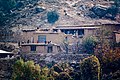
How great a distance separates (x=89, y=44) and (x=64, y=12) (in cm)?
1989

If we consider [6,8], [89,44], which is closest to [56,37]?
[89,44]

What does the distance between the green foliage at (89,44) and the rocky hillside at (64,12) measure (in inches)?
518

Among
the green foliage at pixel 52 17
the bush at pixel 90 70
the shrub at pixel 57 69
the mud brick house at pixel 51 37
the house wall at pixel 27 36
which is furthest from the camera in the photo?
the green foliage at pixel 52 17

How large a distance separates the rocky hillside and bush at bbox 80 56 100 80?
22536 mm

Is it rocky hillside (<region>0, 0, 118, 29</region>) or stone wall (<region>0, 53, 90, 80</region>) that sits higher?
rocky hillside (<region>0, 0, 118, 29</region>)

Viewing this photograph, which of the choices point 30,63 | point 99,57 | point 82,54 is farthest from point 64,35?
point 30,63

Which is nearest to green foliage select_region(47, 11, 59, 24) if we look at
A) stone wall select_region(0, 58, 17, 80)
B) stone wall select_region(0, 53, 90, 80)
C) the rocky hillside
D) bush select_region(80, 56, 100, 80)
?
the rocky hillside

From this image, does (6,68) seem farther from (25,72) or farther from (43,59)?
(25,72)

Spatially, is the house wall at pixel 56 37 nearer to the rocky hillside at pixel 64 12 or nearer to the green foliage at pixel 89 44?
the green foliage at pixel 89 44

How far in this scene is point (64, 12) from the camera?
242 ft

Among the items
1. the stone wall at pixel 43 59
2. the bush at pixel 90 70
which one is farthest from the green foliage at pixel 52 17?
the bush at pixel 90 70

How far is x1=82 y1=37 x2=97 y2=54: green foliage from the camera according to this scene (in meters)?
54.9

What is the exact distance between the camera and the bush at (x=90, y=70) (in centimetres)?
4567

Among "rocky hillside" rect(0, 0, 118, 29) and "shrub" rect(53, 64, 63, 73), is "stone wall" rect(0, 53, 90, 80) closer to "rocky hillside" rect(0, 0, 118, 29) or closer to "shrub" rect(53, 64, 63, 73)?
"shrub" rect(53, 64, 63, 73)
